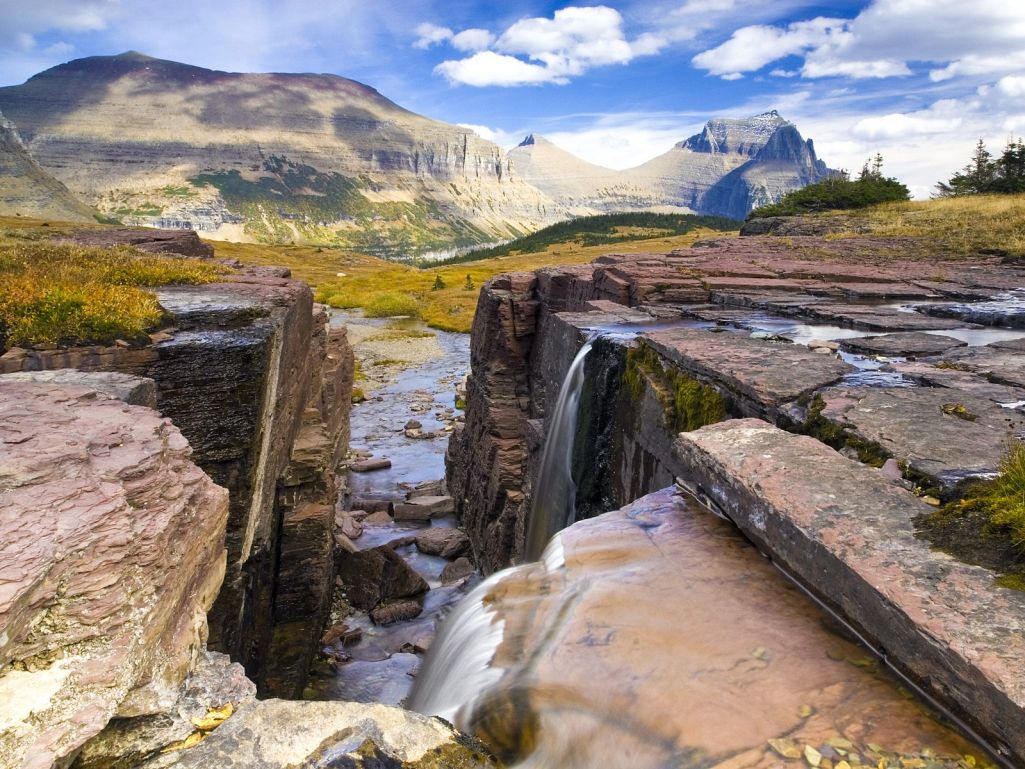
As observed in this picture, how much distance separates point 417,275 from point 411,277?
272 centimetres

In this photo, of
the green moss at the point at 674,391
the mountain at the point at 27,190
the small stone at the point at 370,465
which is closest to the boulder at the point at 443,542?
the small stone at the point at 370,465

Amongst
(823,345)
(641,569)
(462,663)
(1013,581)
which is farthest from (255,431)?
(1013,581)

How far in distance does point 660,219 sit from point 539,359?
4326 inches

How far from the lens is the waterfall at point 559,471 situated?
7730 millimetres

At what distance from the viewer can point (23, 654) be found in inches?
87.4

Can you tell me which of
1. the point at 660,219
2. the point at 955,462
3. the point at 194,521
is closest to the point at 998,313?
the point at 955,462

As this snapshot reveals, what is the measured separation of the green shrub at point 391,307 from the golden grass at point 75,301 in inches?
1609

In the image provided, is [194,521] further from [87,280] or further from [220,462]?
[87,280]

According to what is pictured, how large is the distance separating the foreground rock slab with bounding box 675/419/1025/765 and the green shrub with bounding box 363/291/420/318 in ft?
155

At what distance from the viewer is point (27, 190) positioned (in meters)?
91.1

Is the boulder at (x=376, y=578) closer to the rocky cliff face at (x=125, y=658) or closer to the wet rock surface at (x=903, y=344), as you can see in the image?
the wet rock surface at (x=903, y=344)

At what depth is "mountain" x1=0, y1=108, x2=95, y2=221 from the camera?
286 ft

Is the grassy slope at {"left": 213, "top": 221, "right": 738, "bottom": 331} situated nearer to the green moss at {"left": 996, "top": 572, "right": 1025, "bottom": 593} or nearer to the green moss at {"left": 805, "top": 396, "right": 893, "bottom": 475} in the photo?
the green moss at {"left": 805, "top": 396, "right": 893, "bottom": 475}

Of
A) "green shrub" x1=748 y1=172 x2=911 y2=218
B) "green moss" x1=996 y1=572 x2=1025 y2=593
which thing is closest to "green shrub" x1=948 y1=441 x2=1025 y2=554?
"green moss" x1=996 y1=572 x2=1025 y2=593
